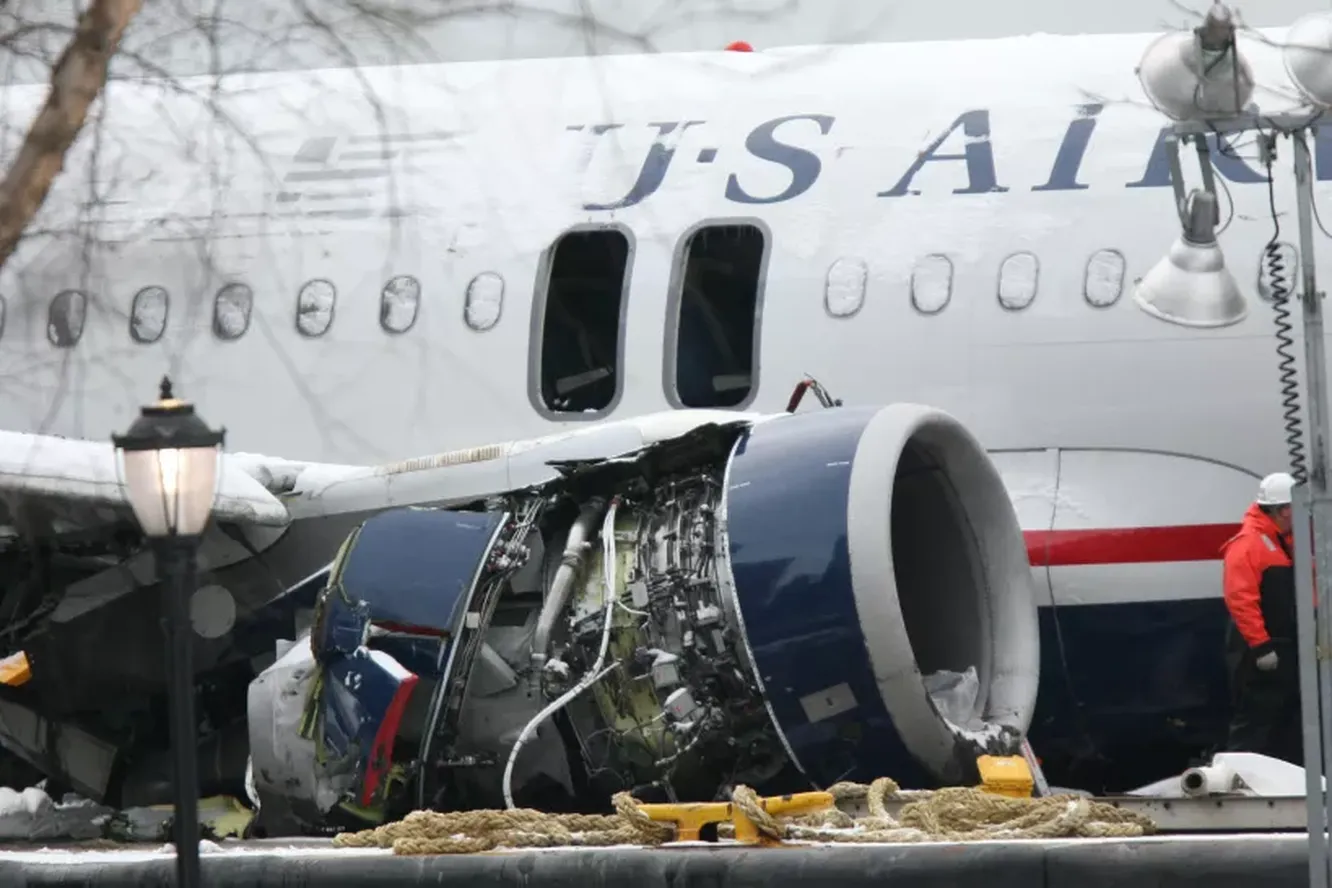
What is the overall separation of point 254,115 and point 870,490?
5.46 m

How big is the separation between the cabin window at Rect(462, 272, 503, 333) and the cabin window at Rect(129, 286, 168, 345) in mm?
1808

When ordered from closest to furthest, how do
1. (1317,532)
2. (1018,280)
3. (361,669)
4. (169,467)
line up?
(1317,532) < (169,467) < (361,669) < (1018,280)

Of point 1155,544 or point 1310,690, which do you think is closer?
point 1310,690

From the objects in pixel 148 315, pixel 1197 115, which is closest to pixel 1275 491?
pixel 1197 115

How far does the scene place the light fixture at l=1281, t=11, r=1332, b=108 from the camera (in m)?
7.62

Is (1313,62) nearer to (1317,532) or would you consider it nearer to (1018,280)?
(1317,532)

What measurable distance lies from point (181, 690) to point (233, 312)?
217 inches

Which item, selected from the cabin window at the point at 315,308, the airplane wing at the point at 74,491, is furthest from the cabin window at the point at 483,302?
A: the airplane wing at the point at 74,491

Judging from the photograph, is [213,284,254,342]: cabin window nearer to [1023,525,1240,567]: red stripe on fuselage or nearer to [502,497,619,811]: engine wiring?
[502,497,619,811]: engine wiring

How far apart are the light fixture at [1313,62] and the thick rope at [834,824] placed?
2918mm

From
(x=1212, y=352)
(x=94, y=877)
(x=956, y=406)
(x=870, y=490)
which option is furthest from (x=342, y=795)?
(x=1212, y=352)

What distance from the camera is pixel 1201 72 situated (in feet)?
25.1

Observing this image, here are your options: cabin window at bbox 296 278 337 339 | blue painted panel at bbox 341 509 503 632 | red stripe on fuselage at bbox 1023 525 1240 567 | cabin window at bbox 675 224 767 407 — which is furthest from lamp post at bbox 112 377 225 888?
cabin window at bbox 296 278 337 339

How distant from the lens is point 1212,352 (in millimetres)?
11992
